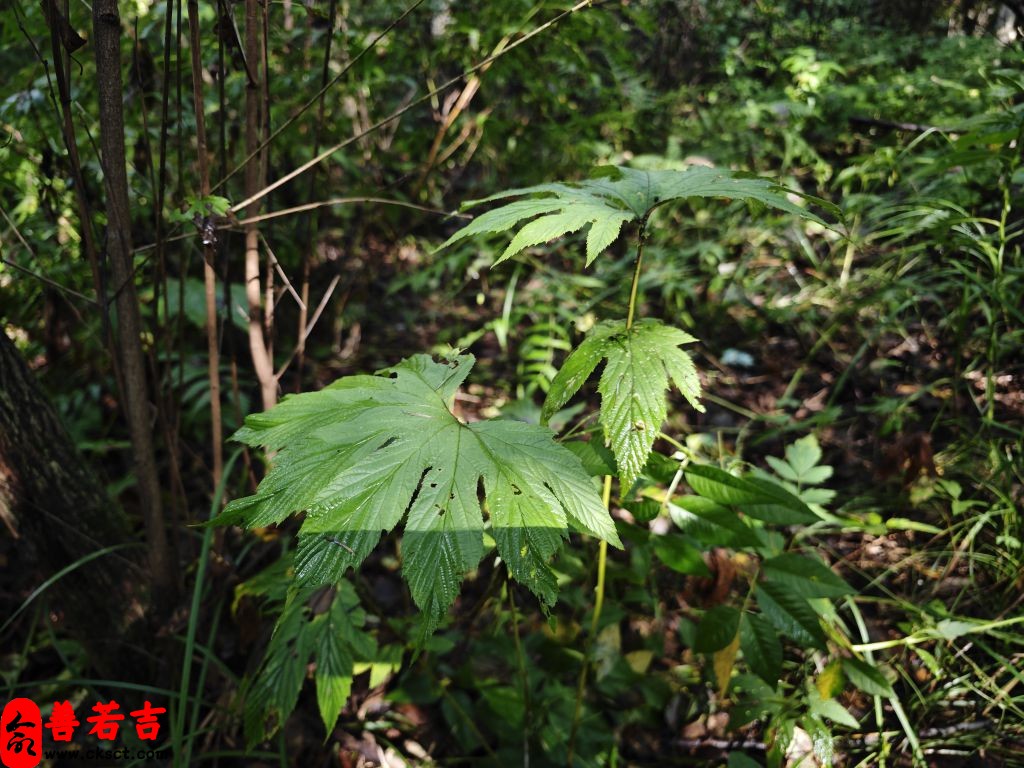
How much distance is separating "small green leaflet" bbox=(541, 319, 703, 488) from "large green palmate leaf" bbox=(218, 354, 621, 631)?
0.24 feet

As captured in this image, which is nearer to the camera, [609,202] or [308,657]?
[609,202]

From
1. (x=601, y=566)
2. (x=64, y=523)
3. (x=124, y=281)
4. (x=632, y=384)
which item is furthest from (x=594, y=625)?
(x=64, y=523)

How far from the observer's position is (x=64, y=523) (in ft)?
4.74

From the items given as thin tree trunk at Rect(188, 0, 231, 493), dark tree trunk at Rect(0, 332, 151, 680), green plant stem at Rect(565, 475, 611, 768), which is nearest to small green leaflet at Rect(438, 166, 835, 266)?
green plant stem at Rect(565, 475, 611, 768)

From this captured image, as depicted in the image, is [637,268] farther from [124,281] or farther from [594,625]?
[124,281]

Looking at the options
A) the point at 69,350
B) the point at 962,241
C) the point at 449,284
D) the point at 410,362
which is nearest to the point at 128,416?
the point at 410,362

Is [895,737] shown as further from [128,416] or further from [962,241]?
[128,416]

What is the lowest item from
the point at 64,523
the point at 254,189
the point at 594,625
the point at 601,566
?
the point at 594,625

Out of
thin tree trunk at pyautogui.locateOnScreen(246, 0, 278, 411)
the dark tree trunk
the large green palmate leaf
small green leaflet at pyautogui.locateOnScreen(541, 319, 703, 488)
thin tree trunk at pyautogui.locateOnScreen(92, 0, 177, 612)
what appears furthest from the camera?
the dark tree trunk

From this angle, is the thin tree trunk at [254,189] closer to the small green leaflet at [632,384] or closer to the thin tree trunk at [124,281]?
the thin tree trunk at [124,281]

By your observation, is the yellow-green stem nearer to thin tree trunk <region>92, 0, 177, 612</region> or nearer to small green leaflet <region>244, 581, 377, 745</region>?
small green leaflet <region>244, 581, 377, 745</region>

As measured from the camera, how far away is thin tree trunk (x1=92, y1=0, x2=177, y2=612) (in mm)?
1039

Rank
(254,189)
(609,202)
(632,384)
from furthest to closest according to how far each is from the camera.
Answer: (254,189) < (609,202) < (632,384)

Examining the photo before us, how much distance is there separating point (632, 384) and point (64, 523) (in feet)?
4.67
